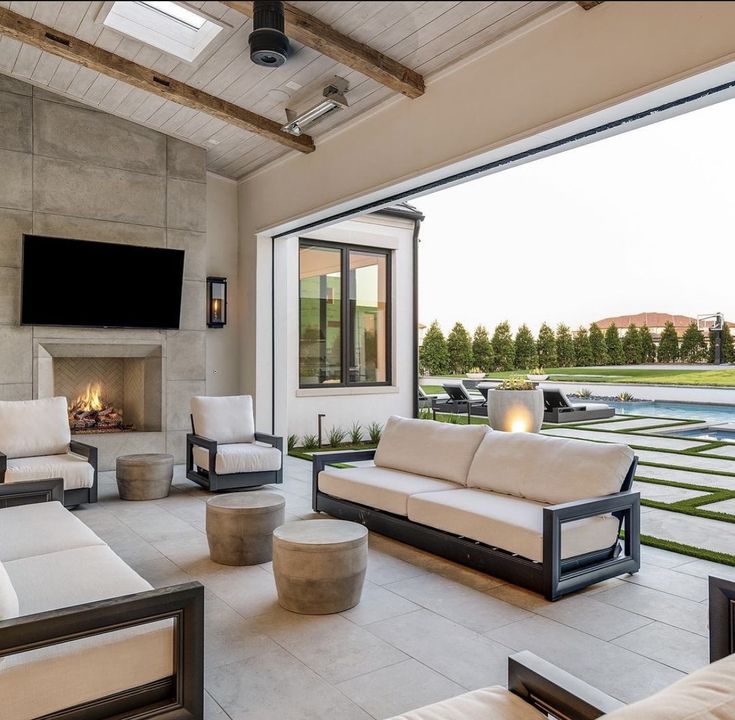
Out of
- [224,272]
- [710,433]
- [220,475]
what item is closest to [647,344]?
[710,433]

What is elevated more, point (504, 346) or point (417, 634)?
point (504, 346)

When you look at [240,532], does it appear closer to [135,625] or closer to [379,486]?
[379,486]

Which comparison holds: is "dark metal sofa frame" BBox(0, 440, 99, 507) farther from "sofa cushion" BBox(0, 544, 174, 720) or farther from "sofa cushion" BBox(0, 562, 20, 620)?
"sofa cushion" BBox(0, 562, 20, 620)

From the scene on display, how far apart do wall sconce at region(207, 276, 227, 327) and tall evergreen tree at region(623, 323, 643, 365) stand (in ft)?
26.0

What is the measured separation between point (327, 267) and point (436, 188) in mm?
3973

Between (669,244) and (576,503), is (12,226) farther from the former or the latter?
(669,244)

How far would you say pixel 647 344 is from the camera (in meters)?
11.8

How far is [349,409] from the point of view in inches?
376

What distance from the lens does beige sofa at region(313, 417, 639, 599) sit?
3.42m

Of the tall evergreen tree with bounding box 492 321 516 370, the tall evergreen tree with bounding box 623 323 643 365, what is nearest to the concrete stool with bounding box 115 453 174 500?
the tall evergreen tree with bounding box 492 321 516 370

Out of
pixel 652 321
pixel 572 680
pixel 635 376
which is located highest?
pixel 652 321

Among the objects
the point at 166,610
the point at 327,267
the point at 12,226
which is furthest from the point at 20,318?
the point at 166,610

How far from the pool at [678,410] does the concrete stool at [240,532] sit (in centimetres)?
1093

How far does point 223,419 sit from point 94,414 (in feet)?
6.50
